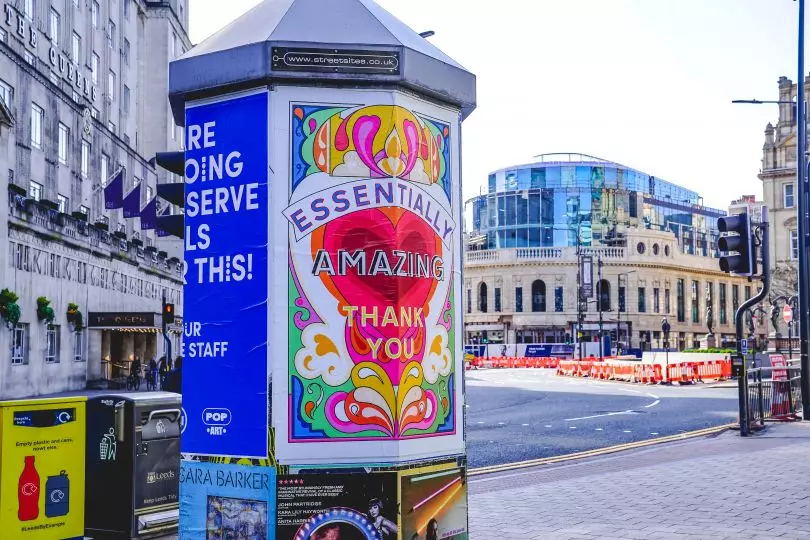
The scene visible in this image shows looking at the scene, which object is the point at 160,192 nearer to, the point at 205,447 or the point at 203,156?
the point at 203,156

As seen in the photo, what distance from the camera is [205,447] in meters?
5.19

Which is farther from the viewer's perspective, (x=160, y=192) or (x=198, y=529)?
(x=160, y=192)

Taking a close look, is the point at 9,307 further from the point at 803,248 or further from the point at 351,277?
the point at 351,277

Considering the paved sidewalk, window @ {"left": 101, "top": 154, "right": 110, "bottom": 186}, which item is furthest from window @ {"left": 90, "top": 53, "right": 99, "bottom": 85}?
the paved sidewalk

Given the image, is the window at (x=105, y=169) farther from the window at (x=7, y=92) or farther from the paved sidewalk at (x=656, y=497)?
the paved sidewalk at (x=656, y=497)

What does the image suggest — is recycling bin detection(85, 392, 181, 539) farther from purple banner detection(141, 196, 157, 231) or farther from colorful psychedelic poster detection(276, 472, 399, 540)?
colorful psychedelic poster detection(276, 472, 399, 540)

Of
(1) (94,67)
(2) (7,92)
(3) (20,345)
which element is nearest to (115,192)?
(2) (7,92)

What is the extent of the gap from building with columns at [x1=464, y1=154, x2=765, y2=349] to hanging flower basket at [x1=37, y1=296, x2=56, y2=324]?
7073 centimetres

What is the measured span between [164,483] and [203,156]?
425cm

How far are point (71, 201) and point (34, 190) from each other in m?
4.10

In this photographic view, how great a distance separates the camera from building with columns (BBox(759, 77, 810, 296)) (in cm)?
7888

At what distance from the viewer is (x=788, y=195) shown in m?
80.3

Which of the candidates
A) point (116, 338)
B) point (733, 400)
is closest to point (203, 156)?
point (733, 400)

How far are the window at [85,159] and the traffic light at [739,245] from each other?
3512cm
